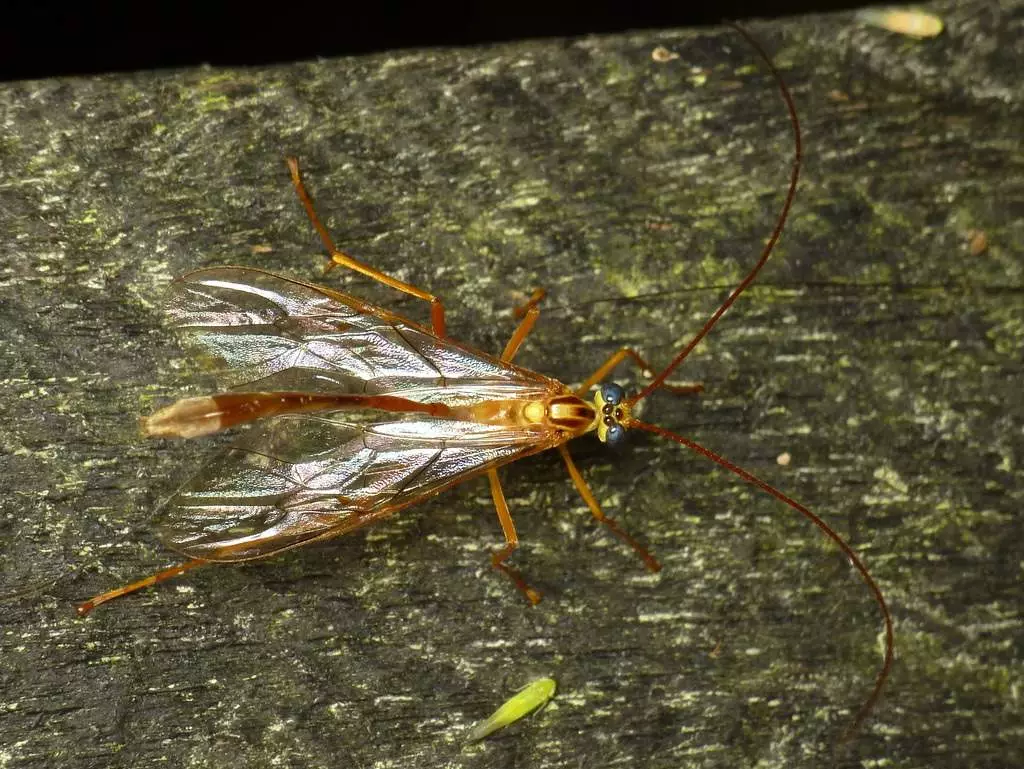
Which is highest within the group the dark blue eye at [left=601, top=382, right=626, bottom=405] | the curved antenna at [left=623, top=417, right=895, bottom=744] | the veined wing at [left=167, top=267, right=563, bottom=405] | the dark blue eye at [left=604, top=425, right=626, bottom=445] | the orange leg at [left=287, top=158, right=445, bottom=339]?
the orange leg at [left=287, top=158, right=445, bottom=339]

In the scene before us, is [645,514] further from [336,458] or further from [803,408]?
[336,458]

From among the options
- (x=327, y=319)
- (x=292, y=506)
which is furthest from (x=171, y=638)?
(x=327, y=319)

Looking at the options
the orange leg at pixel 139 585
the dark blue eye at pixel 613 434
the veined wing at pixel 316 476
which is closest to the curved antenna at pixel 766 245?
the dark blue eye at pixel 613 434

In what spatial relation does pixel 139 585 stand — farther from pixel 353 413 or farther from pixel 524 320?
pixel 524 320

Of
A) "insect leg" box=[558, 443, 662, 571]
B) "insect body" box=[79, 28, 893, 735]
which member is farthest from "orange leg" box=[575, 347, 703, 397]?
"insect leg" box=[558, 443, 662, 571]

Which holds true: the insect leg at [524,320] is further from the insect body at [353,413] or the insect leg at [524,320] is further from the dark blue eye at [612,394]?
the dark blue eye at [612,394]

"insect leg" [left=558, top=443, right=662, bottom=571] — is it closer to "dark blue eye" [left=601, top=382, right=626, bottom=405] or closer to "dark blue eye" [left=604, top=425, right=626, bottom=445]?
"dark blue eye" [left=604, top=425, right=626, bottom=445]
